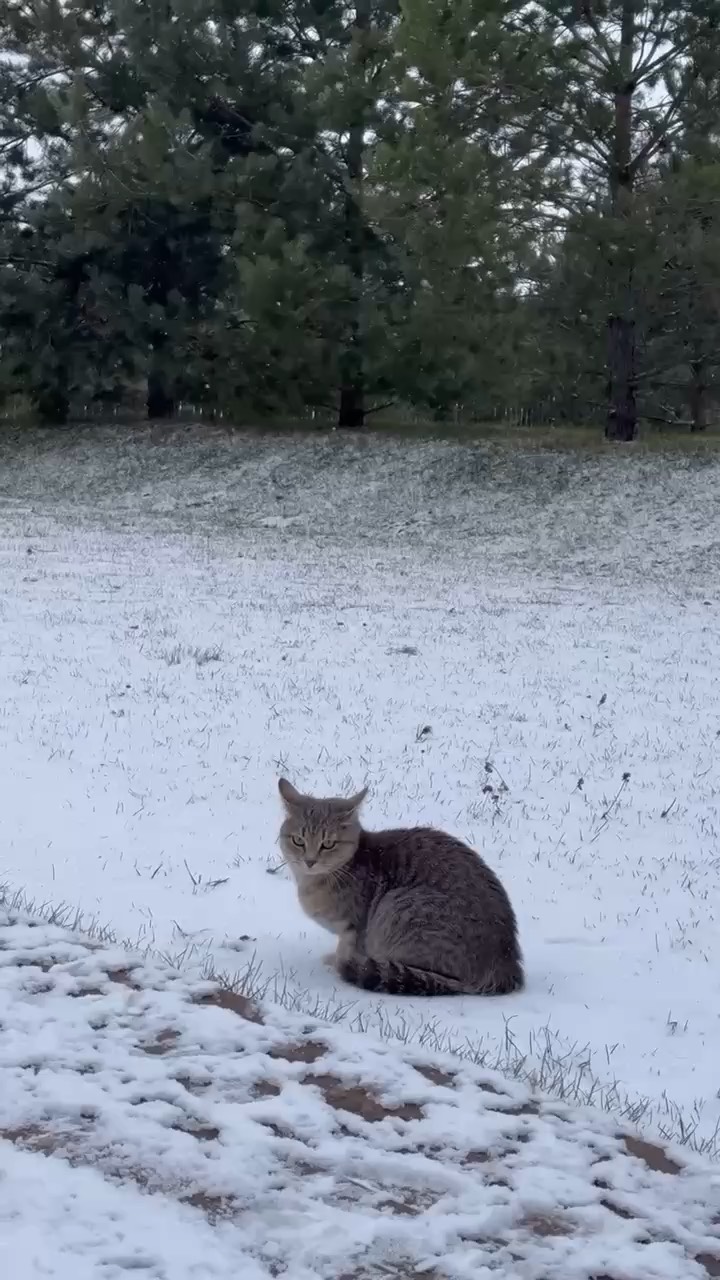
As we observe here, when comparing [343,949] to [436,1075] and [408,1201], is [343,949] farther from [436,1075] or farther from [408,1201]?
[408,1201]

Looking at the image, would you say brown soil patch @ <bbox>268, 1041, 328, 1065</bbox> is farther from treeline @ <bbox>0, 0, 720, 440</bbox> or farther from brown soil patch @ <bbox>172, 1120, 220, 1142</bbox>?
treeline @ <bbox>0, 0, 720, 440</bbox>

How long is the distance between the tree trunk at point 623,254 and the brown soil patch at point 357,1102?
22.8 m

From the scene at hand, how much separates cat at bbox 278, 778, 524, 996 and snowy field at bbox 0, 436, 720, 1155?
0.15 meters

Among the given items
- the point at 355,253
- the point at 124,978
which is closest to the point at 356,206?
the point at 355,253

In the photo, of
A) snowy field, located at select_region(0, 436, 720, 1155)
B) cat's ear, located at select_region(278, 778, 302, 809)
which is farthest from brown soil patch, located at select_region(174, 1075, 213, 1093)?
cat's ear, located at select_region(278, 778, 302, 809)

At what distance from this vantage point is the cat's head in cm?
651

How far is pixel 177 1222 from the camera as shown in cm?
342

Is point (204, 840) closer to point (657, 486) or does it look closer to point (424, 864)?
point (424, 864)

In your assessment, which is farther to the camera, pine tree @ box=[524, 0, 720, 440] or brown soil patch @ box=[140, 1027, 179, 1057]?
pine tree @ box=[524, 0, 720, 440]

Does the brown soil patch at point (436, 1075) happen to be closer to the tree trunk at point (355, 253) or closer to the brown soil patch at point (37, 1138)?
the brown soil patch at point (37, 1138)

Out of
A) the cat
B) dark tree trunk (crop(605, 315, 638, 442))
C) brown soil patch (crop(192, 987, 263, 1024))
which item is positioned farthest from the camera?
dark tree trunk (crop(605, 315, 638, 442))

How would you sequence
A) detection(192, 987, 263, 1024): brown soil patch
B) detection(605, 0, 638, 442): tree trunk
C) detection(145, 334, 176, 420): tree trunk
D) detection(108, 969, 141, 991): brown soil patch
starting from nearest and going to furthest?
detection(192, 987, 263, 1024): brown soil patch, detection(108, 969, 141, 991): brown soil patch, detection(605, 0, 638, 442): tree trunk, detection(145, 334, 176, 420): tree trunk

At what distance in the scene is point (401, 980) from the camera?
245 inches

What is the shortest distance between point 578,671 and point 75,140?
24.4 meters
